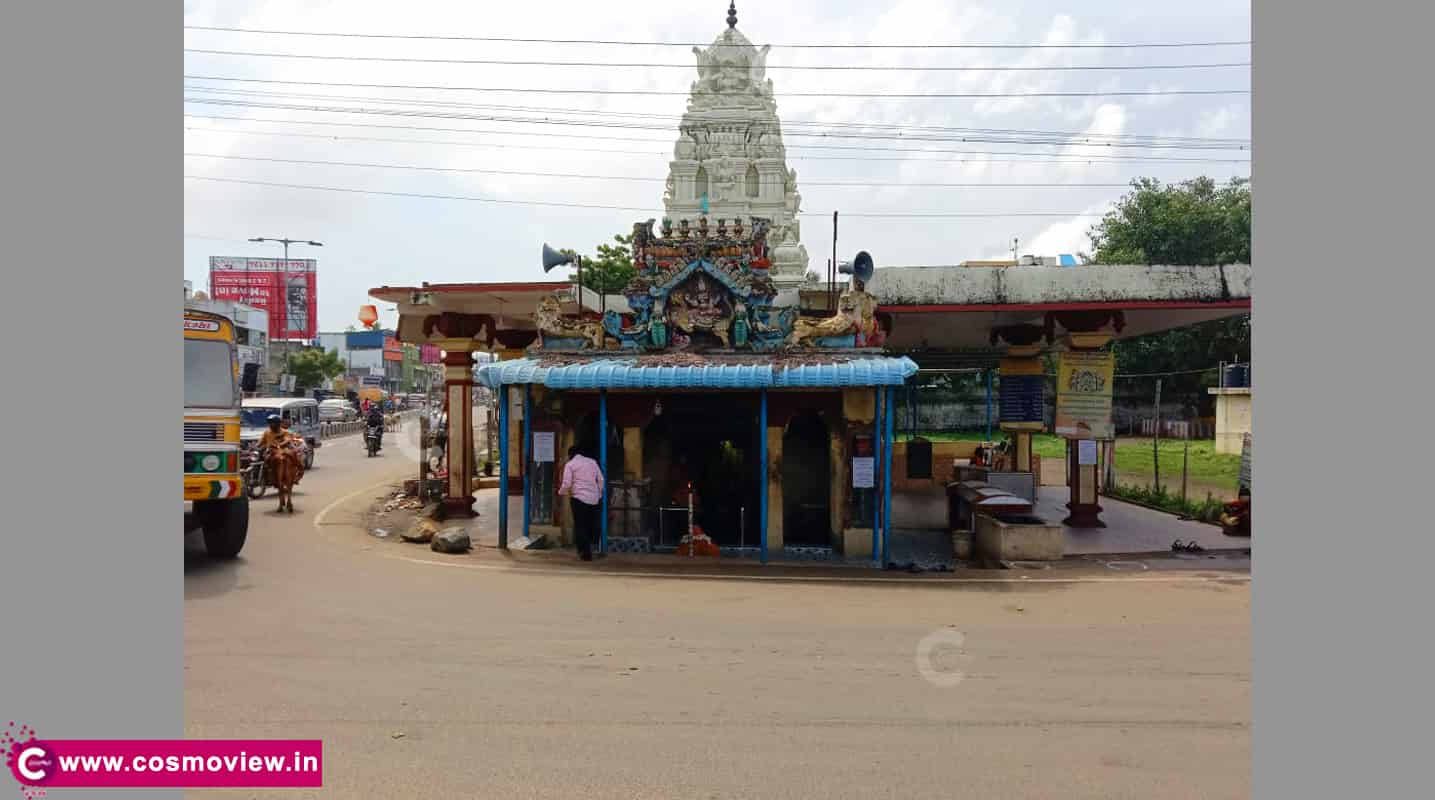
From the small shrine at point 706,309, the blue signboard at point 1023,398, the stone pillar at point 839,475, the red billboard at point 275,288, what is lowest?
the stone pillar at point 839,475

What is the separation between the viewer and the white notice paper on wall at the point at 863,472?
11539mm

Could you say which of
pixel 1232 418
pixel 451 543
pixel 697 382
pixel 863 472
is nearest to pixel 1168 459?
pixel 1232 418

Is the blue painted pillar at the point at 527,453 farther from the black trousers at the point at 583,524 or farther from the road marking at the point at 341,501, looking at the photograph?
the road marking at the point at 341,501

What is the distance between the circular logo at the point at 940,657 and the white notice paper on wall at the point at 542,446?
6.57m

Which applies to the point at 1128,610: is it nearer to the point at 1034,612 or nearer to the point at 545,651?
the point at 1034,612

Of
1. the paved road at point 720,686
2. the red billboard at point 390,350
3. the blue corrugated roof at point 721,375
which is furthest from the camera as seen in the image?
the red billboard at point 390,350

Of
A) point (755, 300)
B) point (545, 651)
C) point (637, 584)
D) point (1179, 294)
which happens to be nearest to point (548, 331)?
point (755, 300)

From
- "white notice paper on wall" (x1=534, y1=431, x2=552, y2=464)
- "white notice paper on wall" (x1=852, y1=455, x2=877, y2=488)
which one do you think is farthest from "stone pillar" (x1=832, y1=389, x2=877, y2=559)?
"white notice paper on wall" (x1=534, y1=431, x2=552, y2=464)

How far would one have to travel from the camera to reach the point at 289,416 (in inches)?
1044

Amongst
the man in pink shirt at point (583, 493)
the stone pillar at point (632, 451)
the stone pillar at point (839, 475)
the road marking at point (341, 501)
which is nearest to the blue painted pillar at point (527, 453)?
the man in pink shirt at point (583, 493)

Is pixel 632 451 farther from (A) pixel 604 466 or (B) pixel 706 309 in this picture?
(B) pixel 706 309

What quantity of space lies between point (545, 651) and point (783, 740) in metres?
2.50

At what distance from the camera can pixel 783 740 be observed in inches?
191

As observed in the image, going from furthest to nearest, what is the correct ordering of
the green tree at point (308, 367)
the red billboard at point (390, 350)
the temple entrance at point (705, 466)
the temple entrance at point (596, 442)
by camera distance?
the red billboard at point (390, 350) < the green tree at point (308, 367) < the temple entrance at point (705, 466) < the temple entrance at point (596, 442)
